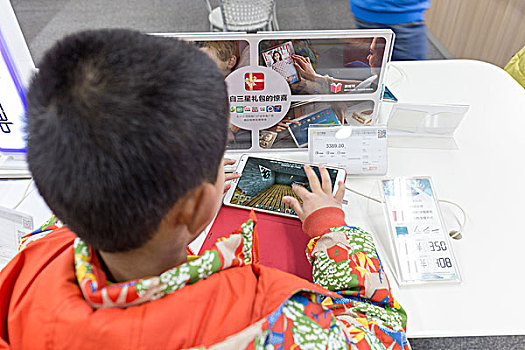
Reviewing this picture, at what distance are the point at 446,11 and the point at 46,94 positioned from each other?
2972 millimetres

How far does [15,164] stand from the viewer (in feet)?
3.35

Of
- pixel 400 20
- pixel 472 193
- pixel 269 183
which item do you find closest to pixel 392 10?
pixel 400 20

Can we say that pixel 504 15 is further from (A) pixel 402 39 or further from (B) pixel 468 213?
(B) pixel 468 213

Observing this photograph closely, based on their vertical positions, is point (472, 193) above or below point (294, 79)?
below

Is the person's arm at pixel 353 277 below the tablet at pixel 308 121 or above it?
below

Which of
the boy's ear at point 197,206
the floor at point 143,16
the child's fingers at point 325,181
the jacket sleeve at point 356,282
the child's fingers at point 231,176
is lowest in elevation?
the floor at point 143,16

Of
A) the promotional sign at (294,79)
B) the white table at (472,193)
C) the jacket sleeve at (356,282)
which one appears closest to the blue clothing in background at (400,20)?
the white table at (472,193)

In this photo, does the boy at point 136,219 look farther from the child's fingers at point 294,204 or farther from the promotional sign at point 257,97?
the promotional sign at point 257,97

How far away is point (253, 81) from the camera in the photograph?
37.3 inches

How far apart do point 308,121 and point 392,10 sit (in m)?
0.64

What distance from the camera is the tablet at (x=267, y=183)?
91 centimetres

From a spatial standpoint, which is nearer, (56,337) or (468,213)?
(56,337)

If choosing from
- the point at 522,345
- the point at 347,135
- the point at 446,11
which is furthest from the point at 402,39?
the point at 446,11

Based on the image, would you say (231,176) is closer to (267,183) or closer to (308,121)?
(267,183)
